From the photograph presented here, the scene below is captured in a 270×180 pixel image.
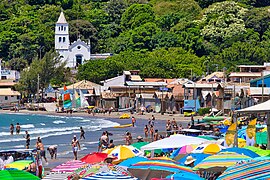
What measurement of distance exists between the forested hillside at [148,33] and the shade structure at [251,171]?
79.7 m

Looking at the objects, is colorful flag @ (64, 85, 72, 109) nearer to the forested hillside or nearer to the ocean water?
the ocean water

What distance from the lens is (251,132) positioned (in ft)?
78.0

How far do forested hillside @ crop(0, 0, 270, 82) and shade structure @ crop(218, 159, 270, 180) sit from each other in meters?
79.7

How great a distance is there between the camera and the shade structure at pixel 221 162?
19.6 meters

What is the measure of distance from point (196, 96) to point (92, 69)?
26.2m

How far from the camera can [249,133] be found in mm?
23906

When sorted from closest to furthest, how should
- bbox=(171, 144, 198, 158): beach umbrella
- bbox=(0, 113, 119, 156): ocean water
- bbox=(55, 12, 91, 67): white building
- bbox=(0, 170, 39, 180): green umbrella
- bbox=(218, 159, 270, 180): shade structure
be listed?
1. bbox=(218, 159, 270, 180): shade structure
2. bbox=(0, 170, 39, 180): green umbrella
3. bbox=(171, 144, 198, 158): beach umbrella
4. bbox=(0, 113, 119, 156): ocean water
5. bbox=(55, 12, 91, 67): white building

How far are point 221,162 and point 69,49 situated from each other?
97.6m

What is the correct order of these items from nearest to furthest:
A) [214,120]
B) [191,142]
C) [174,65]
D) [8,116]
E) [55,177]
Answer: [55,177] < [191,142] < [214,120] < [8,116] < [174,65]

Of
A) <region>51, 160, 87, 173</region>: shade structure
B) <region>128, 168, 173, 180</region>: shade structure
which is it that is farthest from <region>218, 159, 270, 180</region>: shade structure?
<region>51, 160, 87, 173</region>: shade structure

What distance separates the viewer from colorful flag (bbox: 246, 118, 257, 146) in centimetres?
2358

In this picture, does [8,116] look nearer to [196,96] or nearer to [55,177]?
[196,96]

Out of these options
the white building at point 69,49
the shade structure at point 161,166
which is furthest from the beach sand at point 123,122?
the white building at point 69,49

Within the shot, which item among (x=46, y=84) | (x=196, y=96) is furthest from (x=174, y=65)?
(x=196, y=96)
